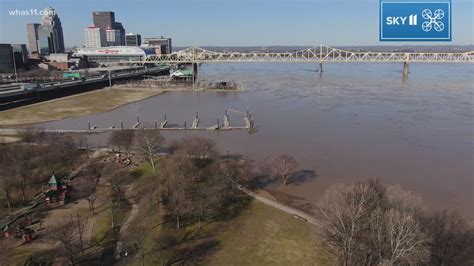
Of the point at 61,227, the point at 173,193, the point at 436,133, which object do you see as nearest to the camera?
the point at 61,227

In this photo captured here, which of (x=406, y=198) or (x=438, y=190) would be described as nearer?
(x=406, y=198)

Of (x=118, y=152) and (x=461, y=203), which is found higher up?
(x=118, y=152)

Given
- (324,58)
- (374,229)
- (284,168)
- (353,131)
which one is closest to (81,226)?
(284,168)

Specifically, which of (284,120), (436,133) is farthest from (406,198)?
(284,120)

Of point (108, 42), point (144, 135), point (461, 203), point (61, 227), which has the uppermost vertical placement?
point (108, 42)

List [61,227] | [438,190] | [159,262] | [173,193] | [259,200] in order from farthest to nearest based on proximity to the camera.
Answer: [438,190] < [259,200] < [173,193] < [61,227] < [159,262]

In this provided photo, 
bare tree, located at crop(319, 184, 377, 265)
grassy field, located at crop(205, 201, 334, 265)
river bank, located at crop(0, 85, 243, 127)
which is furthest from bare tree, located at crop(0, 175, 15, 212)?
river bank, located at crop(0, 85, 243, 127)

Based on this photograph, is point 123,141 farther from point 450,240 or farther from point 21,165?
point 450,240

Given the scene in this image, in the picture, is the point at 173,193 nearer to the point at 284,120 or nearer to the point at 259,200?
the point at 259,200

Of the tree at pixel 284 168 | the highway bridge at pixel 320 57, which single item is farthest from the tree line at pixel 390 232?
the highway bridge at pixel 320 57
